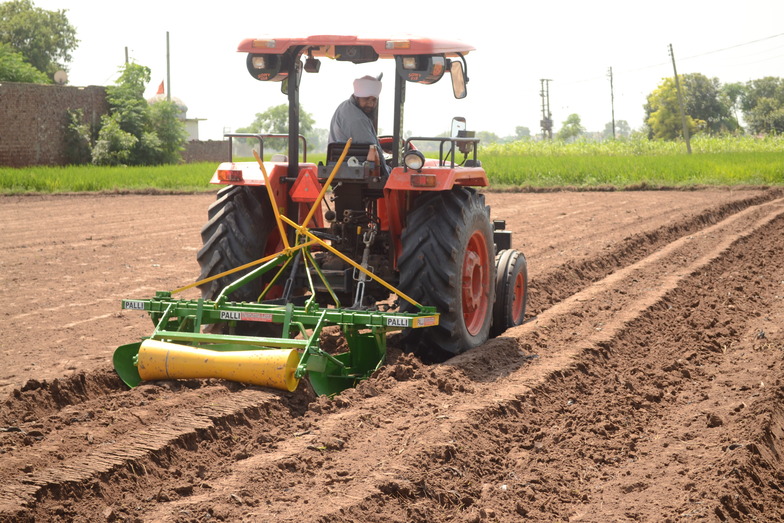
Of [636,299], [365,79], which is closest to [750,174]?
[636,299]

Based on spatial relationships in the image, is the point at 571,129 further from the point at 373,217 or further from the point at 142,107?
the point at 373,217

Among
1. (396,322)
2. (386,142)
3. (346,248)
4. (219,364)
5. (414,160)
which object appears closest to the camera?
(219,364)

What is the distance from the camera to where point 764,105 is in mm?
84312

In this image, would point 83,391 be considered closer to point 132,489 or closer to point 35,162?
point 132,489

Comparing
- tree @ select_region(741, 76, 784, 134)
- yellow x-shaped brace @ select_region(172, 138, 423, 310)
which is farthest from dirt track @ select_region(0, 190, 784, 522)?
tree @ select_region(741, 76, 784, 134)

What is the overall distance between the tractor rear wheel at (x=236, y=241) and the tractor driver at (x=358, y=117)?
75cm

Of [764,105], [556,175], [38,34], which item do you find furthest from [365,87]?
[764,105]

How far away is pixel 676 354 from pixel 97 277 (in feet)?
21.2

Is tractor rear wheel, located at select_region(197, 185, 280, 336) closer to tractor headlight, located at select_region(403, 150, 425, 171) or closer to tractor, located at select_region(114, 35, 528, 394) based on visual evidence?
tractor, located at select_region(114, 35, 528, 394)

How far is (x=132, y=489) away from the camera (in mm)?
4004

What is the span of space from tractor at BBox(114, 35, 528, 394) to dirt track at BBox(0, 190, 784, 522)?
0.25 m

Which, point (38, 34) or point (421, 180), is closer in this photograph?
point (421, 180)

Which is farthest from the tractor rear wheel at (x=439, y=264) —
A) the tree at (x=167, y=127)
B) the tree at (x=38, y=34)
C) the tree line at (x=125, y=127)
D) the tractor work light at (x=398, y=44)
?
the tree at (x=38, y=34)

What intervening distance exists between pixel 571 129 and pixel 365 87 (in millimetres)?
121094
